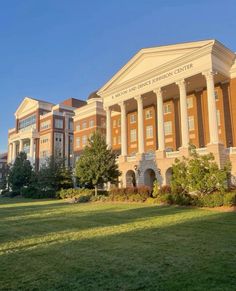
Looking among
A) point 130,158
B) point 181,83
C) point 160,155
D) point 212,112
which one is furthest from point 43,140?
point 212,112

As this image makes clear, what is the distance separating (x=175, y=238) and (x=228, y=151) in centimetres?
2426

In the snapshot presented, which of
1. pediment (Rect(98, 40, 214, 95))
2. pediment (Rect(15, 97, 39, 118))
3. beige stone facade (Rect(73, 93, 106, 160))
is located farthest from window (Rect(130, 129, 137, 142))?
pediment (Rect(15, 97, 39, 118))

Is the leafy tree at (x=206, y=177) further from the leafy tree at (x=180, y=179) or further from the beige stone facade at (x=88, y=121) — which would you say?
the beige stone facade at (x=88, y=121)

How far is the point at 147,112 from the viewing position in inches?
1866

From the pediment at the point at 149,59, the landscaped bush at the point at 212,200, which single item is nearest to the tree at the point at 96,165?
the landscaped bush at the point at 212,200

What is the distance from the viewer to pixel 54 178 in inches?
1688

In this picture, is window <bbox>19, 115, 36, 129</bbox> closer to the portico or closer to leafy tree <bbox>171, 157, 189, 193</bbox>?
the portico

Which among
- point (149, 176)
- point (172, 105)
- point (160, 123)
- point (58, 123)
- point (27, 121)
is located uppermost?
point (27, 121)

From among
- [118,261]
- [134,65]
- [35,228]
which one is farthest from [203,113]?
[118,261]

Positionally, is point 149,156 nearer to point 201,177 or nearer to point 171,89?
point 171,89

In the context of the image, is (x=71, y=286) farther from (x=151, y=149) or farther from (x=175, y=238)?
(x=151, y=149)

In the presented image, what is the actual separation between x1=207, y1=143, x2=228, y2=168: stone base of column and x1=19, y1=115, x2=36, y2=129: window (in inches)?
2174

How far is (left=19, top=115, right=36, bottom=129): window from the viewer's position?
3053 inches

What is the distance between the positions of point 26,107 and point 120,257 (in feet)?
254
